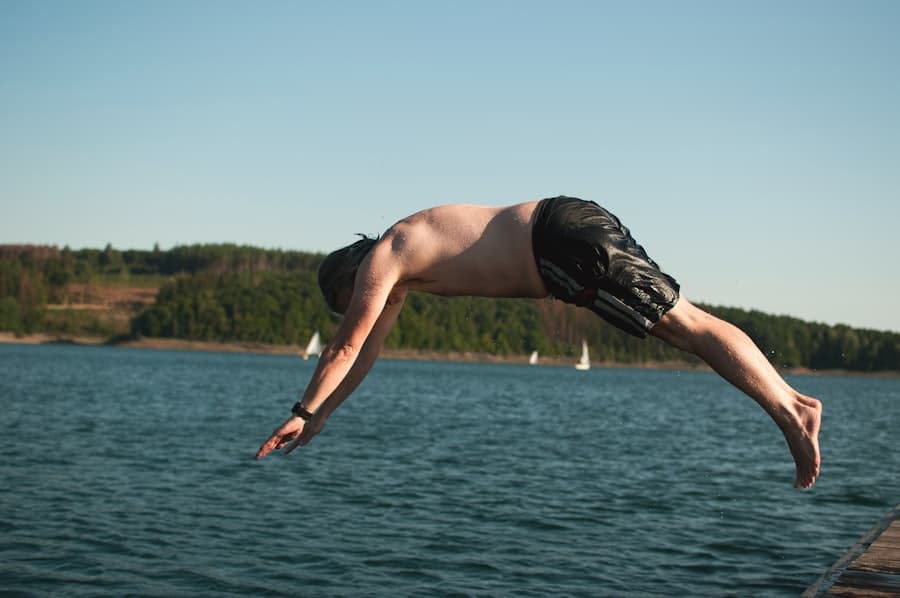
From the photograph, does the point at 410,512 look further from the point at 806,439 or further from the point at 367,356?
the point at 806,439

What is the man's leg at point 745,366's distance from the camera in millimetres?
4941

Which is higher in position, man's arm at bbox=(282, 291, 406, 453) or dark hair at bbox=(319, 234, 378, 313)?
dark hair at bbox=(319, 234, 378, 313)

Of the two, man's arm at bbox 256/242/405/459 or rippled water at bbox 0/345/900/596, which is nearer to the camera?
man's arm at bbox 256/242/405/459

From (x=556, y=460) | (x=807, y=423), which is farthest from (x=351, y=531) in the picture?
(x=556, y=460)

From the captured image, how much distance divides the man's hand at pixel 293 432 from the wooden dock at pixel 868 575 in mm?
4407

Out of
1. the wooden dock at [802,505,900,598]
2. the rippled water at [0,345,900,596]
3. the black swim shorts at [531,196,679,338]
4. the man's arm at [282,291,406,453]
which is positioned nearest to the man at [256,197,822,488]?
the black swim shorts at [531,196,679,338]

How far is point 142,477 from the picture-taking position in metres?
23.0

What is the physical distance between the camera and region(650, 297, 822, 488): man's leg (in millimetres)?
4941

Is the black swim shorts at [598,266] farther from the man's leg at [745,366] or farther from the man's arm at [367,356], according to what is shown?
the man's arm at [367,356]

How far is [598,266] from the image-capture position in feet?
15.9

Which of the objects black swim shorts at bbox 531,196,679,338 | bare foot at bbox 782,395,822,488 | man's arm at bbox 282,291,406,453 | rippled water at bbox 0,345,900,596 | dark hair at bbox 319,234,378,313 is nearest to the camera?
black swim shorts at bbox 531,196,679,338

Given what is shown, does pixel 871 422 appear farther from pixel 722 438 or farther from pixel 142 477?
pixel 142 477

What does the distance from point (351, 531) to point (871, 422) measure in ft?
199

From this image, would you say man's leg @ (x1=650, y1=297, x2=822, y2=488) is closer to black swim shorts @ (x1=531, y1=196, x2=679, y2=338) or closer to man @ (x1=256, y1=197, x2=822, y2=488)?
man @ (x1=256, y1=197, x2=822, y2=488)
